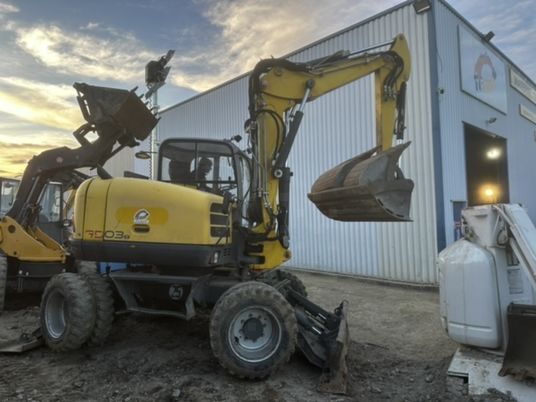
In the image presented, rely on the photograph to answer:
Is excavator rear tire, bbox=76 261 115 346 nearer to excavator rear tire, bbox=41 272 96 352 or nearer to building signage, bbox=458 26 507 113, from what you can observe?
excavator rear tire, bbox=41 272 96 352

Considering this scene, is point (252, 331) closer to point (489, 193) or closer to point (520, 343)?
point (520, 343)

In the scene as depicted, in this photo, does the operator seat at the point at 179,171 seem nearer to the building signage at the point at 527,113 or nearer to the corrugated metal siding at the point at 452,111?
the corrugated metal siding at the point at 452,111

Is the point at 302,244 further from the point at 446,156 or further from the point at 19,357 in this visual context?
the point at 19,357

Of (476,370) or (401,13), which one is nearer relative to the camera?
(476,370)

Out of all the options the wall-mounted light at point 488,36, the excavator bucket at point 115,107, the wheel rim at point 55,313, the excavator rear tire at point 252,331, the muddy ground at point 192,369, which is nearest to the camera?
the muddy ground at point 192,369

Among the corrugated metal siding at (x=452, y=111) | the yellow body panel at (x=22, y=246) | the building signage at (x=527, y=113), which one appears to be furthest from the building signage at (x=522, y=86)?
the yellow body panel at (x=22, y=246)

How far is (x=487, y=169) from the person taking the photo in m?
16.5

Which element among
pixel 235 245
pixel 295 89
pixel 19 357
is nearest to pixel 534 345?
pixel 235 245

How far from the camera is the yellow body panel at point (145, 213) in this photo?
4570mm

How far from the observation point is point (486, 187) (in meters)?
16.7

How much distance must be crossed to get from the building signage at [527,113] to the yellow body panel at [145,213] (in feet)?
52.5

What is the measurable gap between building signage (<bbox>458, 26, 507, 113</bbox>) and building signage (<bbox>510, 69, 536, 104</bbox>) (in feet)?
4.28

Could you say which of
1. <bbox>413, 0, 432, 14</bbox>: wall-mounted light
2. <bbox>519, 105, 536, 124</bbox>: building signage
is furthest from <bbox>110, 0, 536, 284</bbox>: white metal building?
A: <bbox>519, 105, 536, 124</bbox>: building signage

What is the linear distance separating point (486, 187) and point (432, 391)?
14.7m
